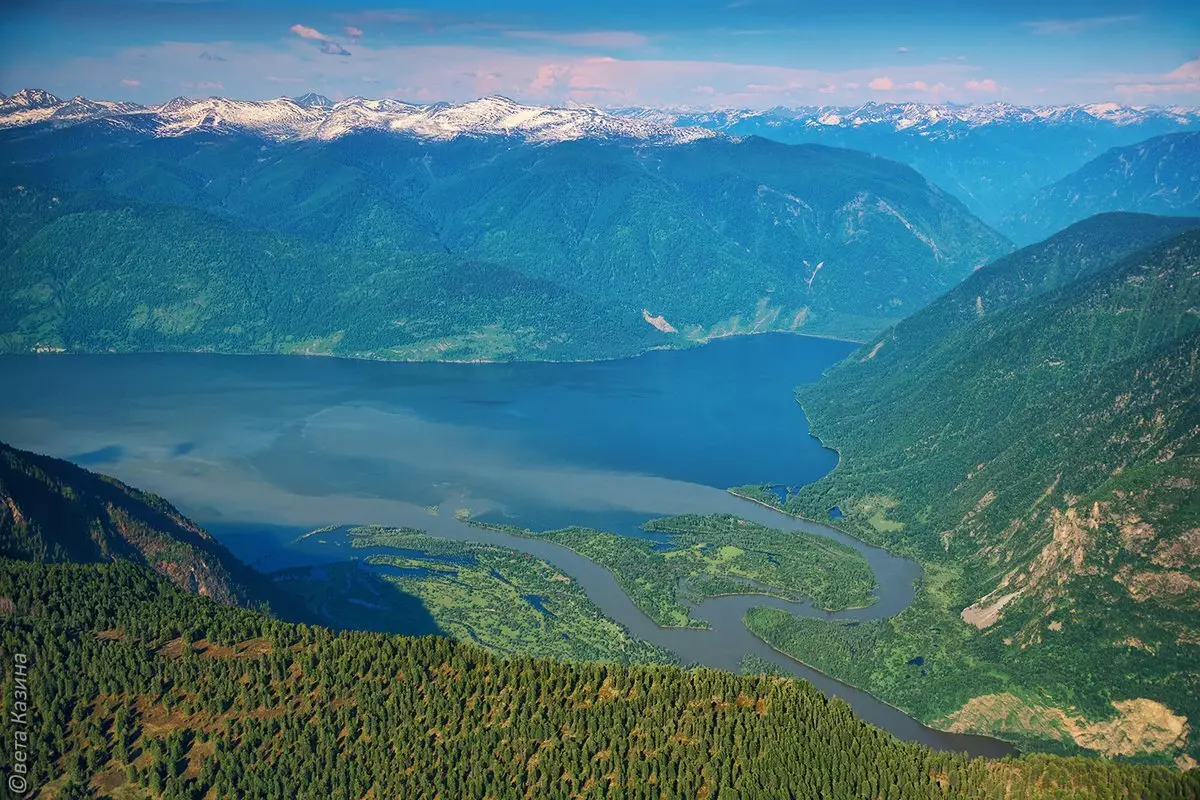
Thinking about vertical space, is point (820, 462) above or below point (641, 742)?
below

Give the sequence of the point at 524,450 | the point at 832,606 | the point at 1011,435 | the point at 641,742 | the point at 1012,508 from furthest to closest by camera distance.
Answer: the point at 524,450
the point at 1011,435
the point at 1012,508
the point at 832,606
the point at 641,742

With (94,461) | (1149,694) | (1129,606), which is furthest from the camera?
(94,461)

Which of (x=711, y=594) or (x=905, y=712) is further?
(x=711, y=594)

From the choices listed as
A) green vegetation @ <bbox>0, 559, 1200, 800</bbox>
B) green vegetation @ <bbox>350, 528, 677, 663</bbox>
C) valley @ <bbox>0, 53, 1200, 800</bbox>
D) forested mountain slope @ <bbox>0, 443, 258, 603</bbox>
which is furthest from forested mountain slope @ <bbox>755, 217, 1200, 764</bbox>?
forested mountain slope @ <bbox>0, 443, 258, 603</bbox>

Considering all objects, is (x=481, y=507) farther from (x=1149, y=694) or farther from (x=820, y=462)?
(x=1149, y=694)

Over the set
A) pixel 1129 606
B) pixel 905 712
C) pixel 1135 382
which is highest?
pixel 1135 382

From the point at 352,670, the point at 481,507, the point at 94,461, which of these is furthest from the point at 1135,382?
the point at 94,461

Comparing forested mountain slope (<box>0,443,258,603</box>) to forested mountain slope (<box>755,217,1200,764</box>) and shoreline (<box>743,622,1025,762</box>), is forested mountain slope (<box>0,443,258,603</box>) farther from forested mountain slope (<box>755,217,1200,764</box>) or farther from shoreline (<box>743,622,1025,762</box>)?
forested mountain slope (<box>755,217,1200,764</box>)
